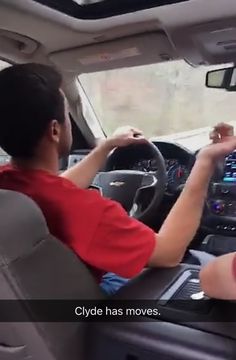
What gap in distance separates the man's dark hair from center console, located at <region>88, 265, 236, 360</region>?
0.49 meters

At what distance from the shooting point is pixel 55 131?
1.40m

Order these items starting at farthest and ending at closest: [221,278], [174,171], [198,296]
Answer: [174,171] < [198,296] < [221,278]

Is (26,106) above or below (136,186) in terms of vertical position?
above

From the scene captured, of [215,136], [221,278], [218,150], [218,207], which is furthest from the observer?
[218,207]

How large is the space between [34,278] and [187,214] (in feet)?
1.55

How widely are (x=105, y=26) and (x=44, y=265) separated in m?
1.36

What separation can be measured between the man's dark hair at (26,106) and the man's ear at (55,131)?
13 millimetres

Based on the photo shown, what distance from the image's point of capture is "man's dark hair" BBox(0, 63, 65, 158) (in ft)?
4.38

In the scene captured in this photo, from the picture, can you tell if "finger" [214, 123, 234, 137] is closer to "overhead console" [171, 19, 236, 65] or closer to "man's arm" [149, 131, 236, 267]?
"man's arm" [149, 131, 236, 267]

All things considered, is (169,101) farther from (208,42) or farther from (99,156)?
(99,156)

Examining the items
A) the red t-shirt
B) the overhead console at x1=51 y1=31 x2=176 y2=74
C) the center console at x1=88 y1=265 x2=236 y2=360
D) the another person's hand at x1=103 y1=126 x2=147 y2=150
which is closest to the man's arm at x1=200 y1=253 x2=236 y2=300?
the center console at x1=88 y1=265 x2=236 y2=360

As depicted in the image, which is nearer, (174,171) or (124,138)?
(124,138)

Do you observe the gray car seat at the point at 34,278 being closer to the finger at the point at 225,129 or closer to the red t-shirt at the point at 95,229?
the red t-shirt at the point at 95,229

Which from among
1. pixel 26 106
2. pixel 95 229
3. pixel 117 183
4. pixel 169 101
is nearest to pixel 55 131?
pixel 26 106
